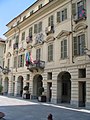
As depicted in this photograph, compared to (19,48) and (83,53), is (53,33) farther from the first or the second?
(19,48)

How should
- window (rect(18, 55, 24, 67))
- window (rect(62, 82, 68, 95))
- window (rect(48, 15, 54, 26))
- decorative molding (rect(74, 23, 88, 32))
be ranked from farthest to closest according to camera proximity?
window (rect(18, 55, 24, 67)) < window (rect(48, 15, 54, 26)) < window (rect(62, 82, 68, 95)) < decorative molding (rect(74, 23, 88, 32))

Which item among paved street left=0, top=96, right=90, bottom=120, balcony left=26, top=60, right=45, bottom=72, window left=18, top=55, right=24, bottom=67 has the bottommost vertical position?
→ paved street left=0, top=96, right=90, bottom=120

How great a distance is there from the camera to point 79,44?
20031 mm

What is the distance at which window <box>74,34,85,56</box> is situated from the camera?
1958 centimetres

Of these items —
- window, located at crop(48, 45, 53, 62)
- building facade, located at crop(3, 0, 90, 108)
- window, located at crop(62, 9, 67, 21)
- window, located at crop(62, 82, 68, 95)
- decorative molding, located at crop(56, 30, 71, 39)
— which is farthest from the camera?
window, located at crop(62, 82, 68, 95)

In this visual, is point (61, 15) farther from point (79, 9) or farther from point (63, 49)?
point (63, 49)

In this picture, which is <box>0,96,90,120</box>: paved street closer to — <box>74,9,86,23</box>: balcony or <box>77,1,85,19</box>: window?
<box>74,9,86,23</box>: balcony

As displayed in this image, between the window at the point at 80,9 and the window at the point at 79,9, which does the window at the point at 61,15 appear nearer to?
the window at the point at 79,9

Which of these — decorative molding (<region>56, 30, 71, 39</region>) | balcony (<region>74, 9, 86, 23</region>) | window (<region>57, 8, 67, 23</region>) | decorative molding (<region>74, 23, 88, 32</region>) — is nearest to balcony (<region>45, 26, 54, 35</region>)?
window (<region>57, 8, 67, 23</region>)

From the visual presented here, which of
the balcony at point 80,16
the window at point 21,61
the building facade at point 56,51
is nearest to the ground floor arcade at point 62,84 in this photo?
the building facade at point 56,51

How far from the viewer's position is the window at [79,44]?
771 inches

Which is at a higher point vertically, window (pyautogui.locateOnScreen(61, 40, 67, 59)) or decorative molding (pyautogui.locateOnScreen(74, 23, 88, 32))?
decorative molding (pyautogui.locateOnScreen(74, 23, 88, 32))

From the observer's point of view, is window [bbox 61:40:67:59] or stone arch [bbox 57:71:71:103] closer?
window [bbox 61:40:67:59]

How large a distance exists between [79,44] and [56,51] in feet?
Answer: 13.1
